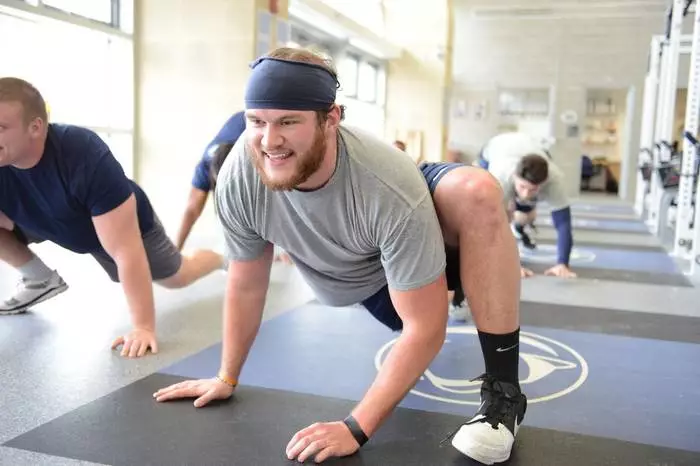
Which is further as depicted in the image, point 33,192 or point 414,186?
point 33,192

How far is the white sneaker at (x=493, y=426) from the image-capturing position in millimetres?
1593

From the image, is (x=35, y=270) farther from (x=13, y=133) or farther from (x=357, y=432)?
(x=357, y=432)

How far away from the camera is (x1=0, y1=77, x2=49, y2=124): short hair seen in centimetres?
221

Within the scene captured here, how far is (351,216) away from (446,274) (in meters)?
0.40

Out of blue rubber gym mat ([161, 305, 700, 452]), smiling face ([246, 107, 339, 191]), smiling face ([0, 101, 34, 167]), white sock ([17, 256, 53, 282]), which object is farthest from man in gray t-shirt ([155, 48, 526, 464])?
white sock ([17, 256, 53, 282])

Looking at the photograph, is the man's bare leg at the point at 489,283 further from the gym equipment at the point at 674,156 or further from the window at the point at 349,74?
the window at the point at 349,74

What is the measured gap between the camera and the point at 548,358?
257 cm

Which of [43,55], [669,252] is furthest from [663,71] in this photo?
[43,55]

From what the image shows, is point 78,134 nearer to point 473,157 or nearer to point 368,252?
point 368,252

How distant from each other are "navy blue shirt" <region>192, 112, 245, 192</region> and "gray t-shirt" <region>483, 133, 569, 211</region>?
146 cm

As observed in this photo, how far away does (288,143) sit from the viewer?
1443mm

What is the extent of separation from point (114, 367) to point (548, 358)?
5.22 ft

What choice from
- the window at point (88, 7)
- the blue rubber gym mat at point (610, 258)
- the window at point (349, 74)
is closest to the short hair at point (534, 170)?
the blue rubber gym mat at point (610, 258)

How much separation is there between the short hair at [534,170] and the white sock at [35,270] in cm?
253
